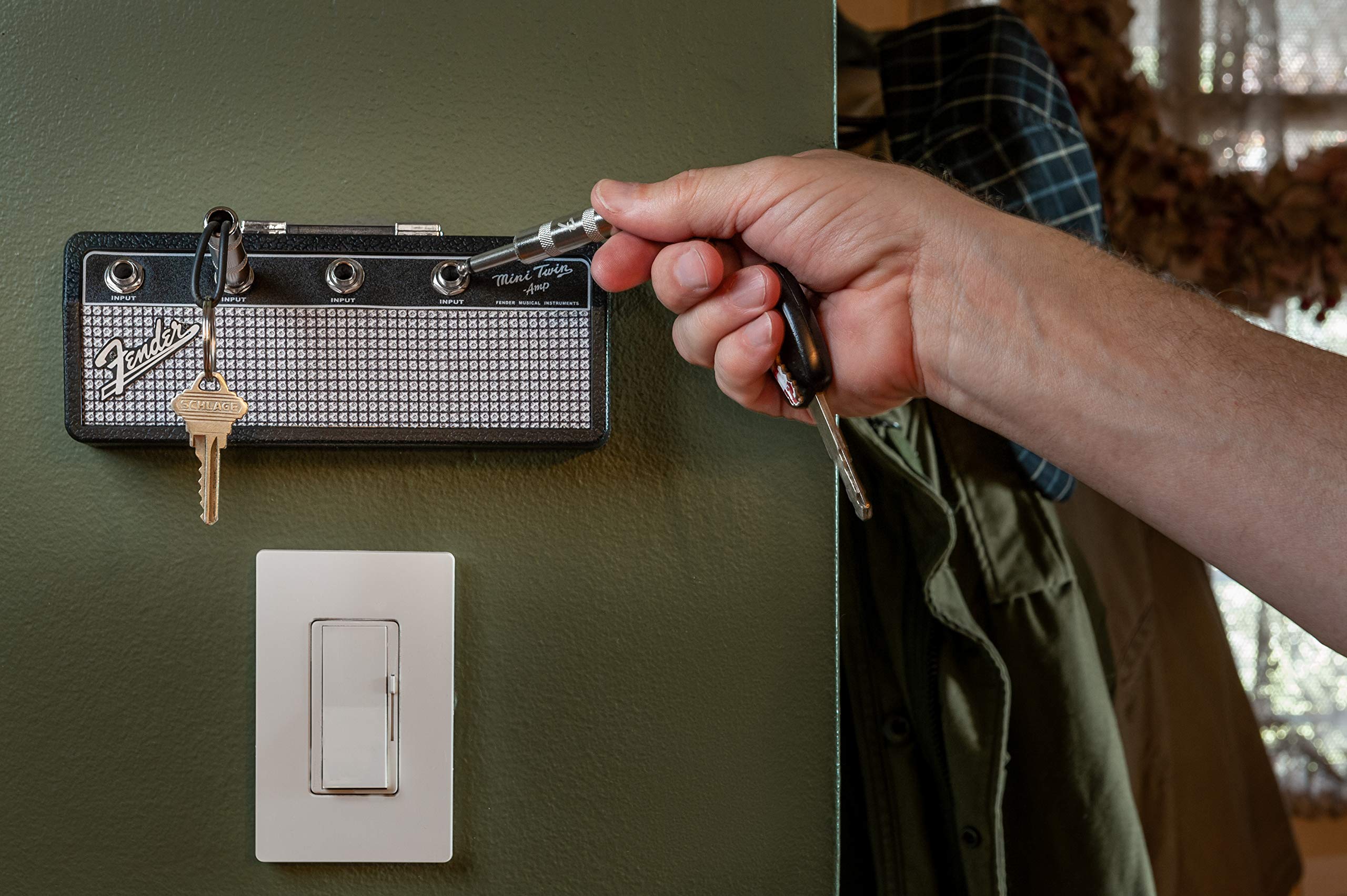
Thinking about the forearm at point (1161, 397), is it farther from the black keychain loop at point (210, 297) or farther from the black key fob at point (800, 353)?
the black keychain loop at point (210, 297)

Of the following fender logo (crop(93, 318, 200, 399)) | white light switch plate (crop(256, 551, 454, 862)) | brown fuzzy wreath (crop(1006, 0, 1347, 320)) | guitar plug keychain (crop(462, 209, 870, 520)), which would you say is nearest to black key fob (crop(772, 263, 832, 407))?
guitar plug keychain (crop(462, 209, 870, 520))

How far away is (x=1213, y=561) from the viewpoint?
60 cm

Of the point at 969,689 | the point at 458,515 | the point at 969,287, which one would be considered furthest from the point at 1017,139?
the point at 458,515

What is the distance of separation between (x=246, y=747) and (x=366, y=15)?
1.66 feet

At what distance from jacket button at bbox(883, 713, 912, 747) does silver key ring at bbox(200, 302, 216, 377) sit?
698 millimetres

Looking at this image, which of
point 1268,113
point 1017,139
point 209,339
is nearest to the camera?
point 209,339

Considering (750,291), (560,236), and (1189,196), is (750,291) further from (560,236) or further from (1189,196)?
(1189,196)

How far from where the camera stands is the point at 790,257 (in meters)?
0.59

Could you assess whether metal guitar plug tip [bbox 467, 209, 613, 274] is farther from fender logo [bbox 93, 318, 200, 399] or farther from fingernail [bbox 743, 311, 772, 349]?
fender logo [bbox 93, 318, 200, 399]

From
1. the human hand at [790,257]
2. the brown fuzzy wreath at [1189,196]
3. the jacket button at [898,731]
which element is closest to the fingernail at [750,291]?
the human hand at [790,257]

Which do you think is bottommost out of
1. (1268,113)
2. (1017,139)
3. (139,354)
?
(139,354)

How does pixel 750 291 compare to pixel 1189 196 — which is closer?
pixel 750 291

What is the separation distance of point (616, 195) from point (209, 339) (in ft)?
0.83

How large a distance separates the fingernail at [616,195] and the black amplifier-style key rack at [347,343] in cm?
5
